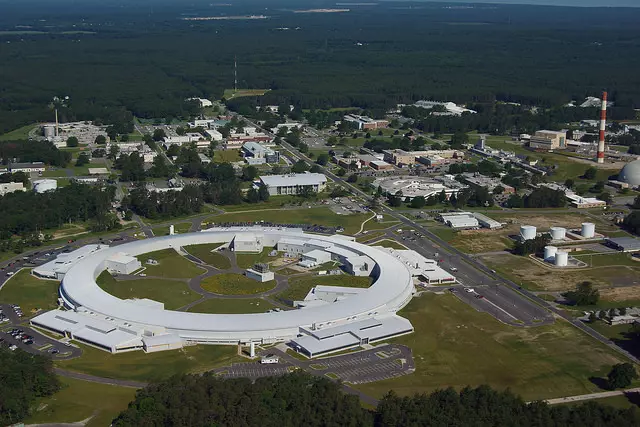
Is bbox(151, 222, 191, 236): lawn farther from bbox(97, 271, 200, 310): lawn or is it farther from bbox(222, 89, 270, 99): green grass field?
bbox(222, 89, 270, 99): green grass field

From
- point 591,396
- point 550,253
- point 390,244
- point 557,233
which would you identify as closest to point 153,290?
point 390,244

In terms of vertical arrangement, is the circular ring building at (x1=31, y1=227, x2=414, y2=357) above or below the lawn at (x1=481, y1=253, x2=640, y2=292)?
above

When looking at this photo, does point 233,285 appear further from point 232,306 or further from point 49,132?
point 49,132

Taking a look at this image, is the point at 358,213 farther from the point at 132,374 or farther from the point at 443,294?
the point at 132,374

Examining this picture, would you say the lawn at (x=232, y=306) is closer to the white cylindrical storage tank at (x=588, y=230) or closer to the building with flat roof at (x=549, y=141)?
the white cylindrical storage tank at (x=588, y=230)

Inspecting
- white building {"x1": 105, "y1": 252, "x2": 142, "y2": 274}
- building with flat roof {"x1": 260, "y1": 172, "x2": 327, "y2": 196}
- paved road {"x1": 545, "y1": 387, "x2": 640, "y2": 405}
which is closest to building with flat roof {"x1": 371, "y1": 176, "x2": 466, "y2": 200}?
building with flat roof {"x1": 260, "y1": 172, "x2": 327, "y2": 196}

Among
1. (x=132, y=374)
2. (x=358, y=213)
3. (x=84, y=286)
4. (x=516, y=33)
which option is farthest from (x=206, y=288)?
(x=516, y=33)
